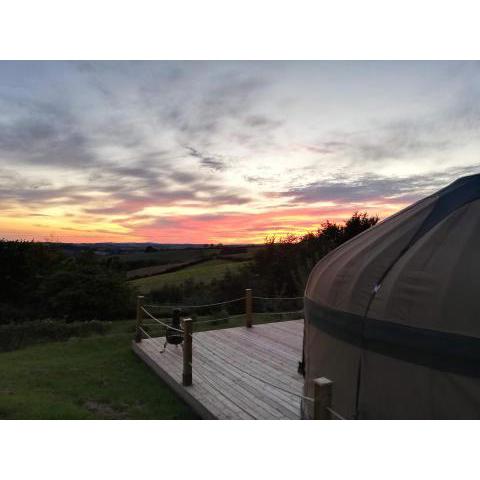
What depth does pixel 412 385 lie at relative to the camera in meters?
2.77

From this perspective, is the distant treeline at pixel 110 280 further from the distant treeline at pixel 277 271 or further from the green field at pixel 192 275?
the green field at pixel 192 275

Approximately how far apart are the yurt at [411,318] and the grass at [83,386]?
249 centimetres

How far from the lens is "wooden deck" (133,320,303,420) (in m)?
4.46

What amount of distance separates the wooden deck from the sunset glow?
147 inches

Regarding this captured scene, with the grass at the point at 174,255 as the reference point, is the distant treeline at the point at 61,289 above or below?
below

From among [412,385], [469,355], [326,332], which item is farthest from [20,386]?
[469,355]

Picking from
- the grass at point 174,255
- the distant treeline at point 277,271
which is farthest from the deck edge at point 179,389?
the grass at point 174,255

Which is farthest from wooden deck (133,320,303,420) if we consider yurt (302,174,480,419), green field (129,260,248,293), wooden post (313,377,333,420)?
green field (129,260,248,293)

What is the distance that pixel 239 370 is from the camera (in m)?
5.71

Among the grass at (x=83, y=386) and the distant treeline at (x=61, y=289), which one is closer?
the grass at (x=83, y=386)

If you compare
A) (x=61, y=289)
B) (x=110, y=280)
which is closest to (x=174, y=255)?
(x=110, y=280)

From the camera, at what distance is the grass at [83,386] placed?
15.6 feet

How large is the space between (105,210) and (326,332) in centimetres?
832

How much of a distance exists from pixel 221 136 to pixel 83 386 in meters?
5.31
